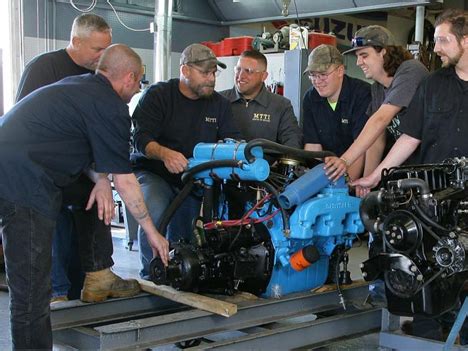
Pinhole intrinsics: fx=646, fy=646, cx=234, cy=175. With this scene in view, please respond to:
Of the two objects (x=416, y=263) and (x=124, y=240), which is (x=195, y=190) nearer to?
(x=416, y=263)

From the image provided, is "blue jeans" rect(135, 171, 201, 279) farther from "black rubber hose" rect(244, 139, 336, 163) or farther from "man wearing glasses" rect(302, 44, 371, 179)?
"man wearing glasses" rect(302, 44, 371, 179)

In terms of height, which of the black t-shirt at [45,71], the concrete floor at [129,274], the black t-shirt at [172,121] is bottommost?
the concrete floor at [129,274]

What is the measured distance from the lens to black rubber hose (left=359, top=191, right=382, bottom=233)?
2.88 m

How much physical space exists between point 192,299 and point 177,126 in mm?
1172

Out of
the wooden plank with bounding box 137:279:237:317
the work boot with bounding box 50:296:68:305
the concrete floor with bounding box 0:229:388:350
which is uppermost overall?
the wooden plank with bounding box 137:279:237:317

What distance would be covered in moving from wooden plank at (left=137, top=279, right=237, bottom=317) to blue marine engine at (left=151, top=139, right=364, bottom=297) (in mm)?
47

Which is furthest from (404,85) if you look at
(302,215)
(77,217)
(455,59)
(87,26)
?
(77,217)

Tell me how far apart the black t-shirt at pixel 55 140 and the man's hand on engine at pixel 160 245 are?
0.43m

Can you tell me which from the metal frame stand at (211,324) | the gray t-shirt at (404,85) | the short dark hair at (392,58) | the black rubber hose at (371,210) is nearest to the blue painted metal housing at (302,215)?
the metal frame stand at (211,324)

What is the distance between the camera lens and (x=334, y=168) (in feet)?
10.6

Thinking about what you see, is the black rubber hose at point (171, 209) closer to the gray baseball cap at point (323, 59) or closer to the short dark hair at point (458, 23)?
the gray baseball cap at point (323, 59)

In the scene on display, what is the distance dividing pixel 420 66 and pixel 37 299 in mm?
2388

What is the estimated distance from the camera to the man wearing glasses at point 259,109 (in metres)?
4.33

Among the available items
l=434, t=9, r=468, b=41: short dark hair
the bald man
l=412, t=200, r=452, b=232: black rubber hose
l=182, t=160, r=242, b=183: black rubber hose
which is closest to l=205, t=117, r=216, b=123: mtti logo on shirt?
A: l=182, t=160, r=242, b=183: black rubber hose
